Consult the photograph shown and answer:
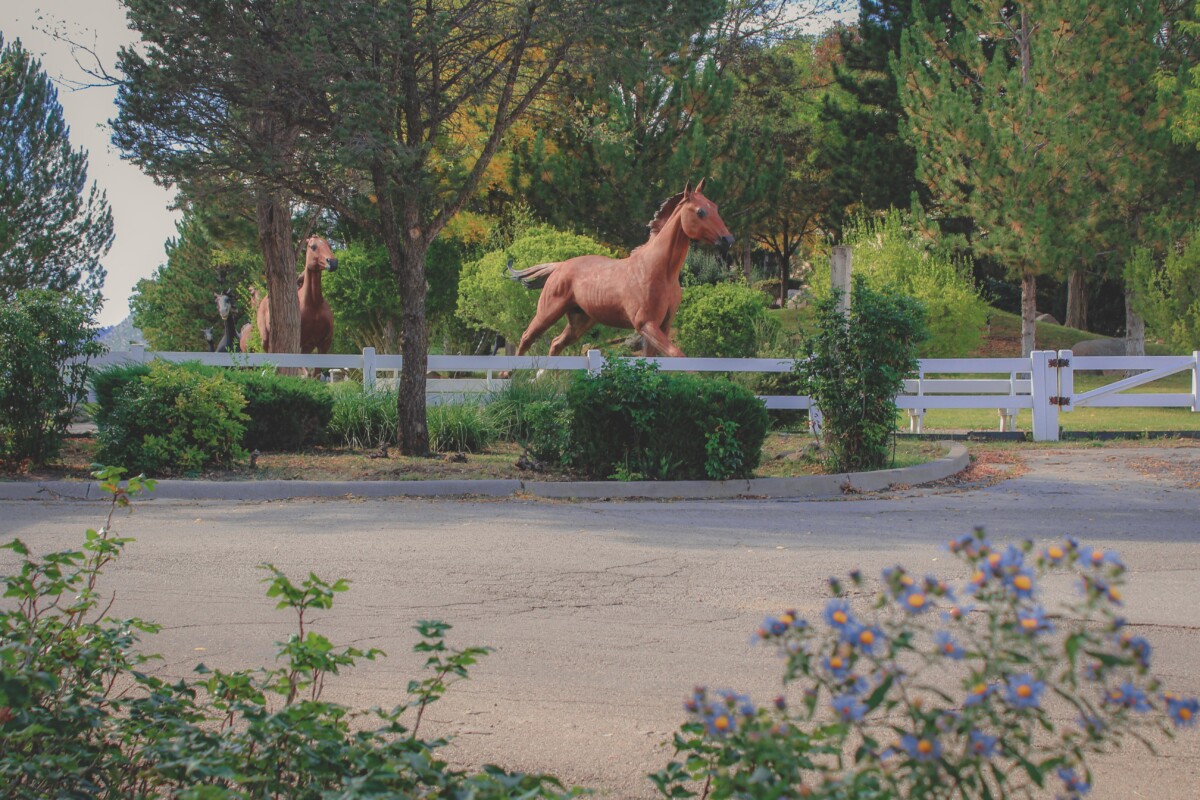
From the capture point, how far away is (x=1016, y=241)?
3098 centimetres

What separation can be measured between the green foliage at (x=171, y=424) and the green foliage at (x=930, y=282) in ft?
57.1

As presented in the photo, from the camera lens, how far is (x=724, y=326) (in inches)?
861

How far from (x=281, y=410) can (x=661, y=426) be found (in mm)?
4685

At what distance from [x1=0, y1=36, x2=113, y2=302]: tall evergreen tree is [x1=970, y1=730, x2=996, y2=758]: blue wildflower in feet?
137

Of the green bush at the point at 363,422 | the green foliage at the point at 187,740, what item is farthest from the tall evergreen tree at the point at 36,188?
the green foliage at the point at 187,740

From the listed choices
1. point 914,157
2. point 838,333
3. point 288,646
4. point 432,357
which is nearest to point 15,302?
point 432,357

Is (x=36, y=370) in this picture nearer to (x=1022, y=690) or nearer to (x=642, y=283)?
(x=642, y=283)

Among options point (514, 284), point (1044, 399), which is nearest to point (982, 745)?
point (1044, 399)

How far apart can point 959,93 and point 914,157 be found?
907 cm

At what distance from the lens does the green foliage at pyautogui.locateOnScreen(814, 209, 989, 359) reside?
27484 millimetres

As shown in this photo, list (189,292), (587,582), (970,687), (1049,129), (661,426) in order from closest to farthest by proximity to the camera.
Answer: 1. (970,687)
2. (587,582)
3. (661,426)
4. (1049,129)
5. (189,292)

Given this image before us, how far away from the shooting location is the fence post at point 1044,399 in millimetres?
16141

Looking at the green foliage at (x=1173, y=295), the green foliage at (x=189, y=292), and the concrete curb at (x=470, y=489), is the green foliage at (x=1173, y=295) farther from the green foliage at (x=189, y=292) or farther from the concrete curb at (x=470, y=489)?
the green foliage at (x=189, y=292)

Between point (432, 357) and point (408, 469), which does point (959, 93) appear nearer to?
point (432, 357)
